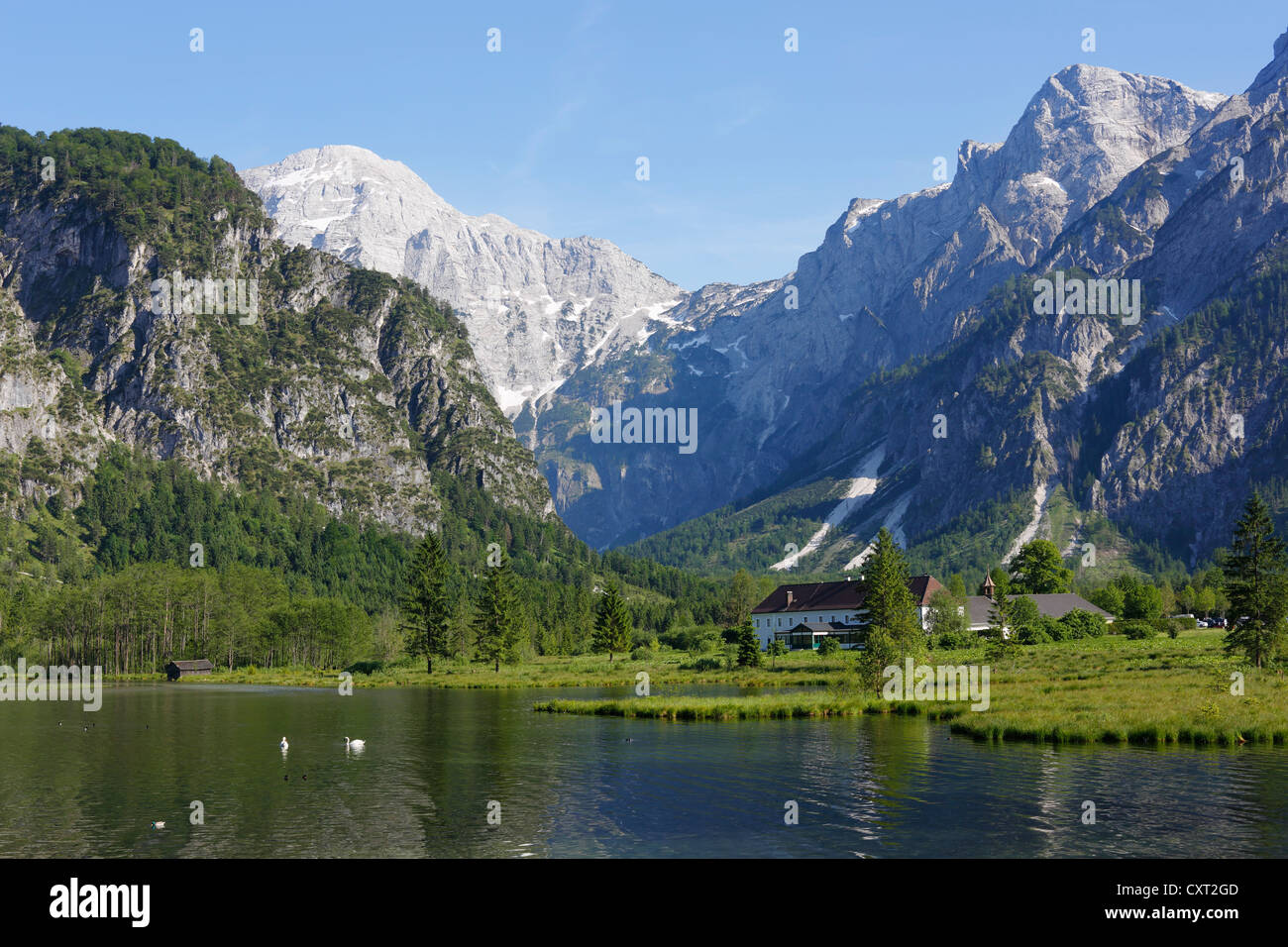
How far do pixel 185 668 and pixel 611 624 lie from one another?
73638mm

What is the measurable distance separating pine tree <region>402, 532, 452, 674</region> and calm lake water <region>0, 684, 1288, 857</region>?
7823cm

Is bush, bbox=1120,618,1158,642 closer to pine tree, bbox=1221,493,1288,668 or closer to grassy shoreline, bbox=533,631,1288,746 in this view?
grassy shoreline, bbox=533,631,1288,746

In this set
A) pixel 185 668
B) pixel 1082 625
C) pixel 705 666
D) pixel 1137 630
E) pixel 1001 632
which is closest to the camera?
pixel 1001 632

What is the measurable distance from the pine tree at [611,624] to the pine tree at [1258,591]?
10177 centimetres

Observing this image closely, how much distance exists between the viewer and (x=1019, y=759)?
55.6 m

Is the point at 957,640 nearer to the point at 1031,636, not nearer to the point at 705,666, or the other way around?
the point at 1031,636

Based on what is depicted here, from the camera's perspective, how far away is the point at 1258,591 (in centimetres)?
9069

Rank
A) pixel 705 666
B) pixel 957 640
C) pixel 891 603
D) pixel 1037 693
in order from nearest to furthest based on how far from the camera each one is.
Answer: pixel 1037 693 → pixel 891 603 → pixel 705 666 → pixel 957 640

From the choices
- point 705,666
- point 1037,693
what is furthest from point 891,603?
point 705,666

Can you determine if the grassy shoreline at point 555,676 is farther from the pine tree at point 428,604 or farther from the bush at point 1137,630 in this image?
the bush at point 1137,630

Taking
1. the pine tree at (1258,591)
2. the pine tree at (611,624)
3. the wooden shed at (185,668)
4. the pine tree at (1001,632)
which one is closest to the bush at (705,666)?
the pine tree at (611,624)

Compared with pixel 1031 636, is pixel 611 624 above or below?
above

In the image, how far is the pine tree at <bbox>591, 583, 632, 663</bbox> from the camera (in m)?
178
